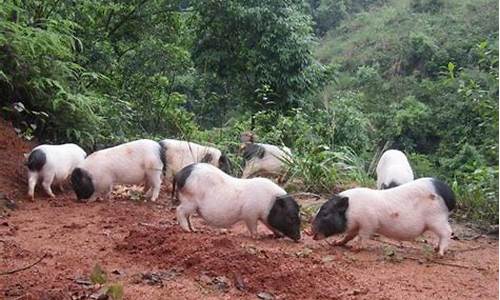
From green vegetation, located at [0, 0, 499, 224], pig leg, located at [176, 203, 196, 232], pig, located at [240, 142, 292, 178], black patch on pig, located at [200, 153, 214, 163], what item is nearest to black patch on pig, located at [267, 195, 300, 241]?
pig leg, located at [176, 203, 196, 232]

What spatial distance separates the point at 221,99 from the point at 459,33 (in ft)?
53.3

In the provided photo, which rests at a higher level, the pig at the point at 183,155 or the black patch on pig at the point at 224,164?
the pig at the point at 183,155

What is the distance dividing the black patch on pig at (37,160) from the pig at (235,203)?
205 centimetres

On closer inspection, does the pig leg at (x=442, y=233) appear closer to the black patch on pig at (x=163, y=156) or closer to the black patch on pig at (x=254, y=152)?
the black patch on pig at (x=163, y=156)

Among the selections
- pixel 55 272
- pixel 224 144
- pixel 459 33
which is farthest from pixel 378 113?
pixel 55 272

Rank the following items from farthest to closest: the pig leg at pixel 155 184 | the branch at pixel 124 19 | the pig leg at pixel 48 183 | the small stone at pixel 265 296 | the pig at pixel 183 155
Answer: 1. the branch at pixel 124 19
2. the pig at pixel 183 155
3. the pig leg at pixel 155 184
4. the pig leg at pixel 48 183
5. the small stone at pixel 265 296

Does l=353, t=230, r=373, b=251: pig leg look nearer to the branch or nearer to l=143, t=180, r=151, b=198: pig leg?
l=143, t=180, r=151, b=198: pig leg

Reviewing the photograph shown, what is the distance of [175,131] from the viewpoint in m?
14.2

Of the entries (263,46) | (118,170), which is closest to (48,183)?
(118,170)

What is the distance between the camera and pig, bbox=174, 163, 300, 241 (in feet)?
19.7

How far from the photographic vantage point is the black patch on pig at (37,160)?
291 inches

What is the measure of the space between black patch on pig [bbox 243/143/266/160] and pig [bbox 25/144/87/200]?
252 cm

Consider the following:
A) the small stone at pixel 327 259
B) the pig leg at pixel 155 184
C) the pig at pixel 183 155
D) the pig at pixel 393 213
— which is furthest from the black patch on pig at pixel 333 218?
the pig at pixel 183 155

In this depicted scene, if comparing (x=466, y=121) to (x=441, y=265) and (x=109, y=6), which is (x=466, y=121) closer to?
(x=109, y=6)
